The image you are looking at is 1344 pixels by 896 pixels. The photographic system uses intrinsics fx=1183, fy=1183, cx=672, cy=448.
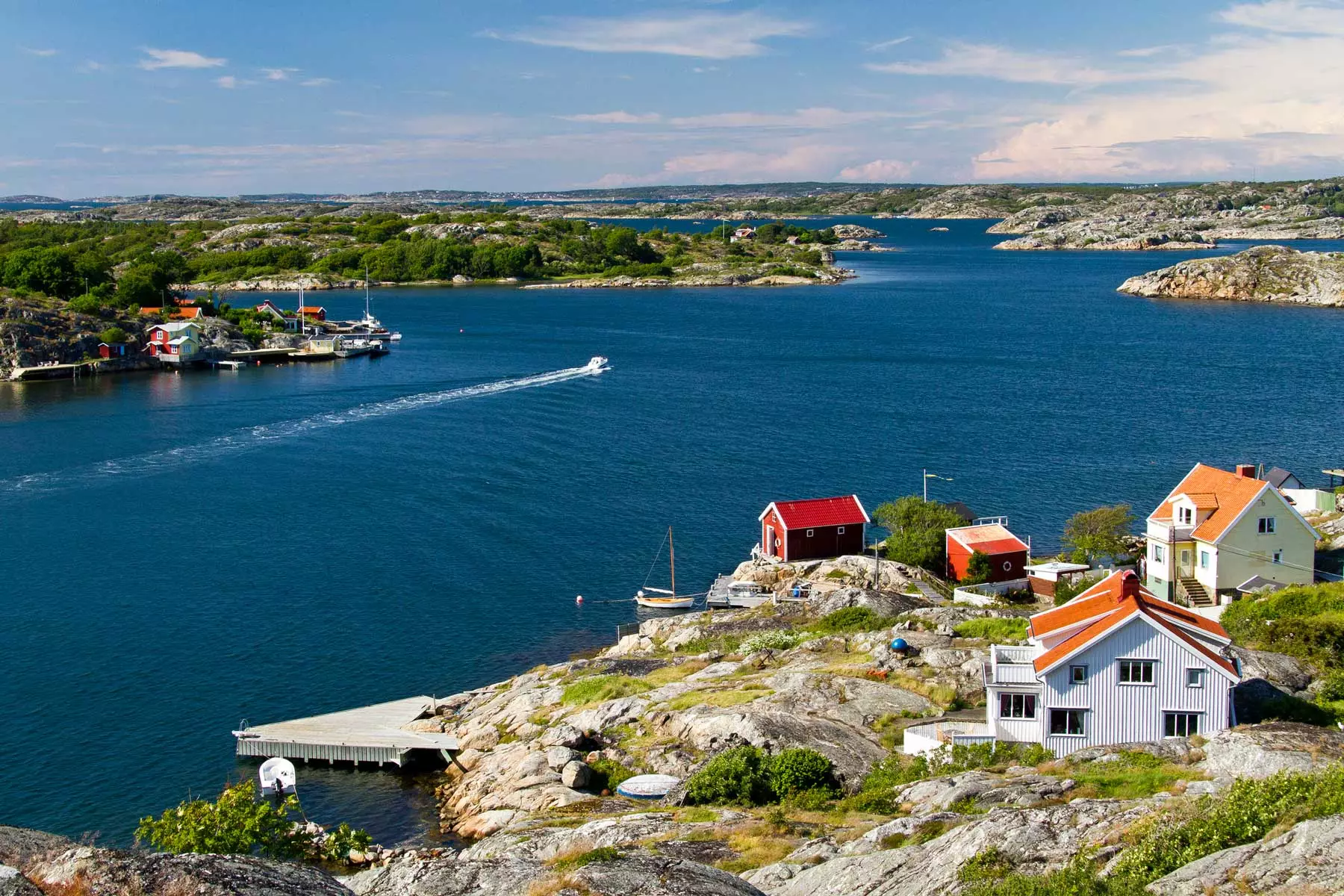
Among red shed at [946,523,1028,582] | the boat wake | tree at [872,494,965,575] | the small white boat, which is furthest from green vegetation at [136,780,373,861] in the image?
the boat wake

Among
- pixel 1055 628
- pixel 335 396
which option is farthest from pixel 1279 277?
pixel 1055 628

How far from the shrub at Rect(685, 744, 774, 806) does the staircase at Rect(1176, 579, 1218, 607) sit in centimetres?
1912

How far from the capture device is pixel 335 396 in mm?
80000

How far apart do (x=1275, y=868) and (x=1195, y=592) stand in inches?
992

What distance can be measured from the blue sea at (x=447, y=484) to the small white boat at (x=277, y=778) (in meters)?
0.74

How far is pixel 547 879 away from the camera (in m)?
13.9

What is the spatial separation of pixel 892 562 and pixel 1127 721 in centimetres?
1931

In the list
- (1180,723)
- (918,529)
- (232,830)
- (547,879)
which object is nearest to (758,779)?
(547,879)

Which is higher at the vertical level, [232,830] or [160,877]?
[160,877]

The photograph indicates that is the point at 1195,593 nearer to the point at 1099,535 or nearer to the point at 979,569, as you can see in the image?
the point at 1099,535

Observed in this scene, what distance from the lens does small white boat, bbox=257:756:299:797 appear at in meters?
27.8

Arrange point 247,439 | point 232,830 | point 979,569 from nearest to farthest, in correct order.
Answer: point 232,830
point 979,569
point 247,439

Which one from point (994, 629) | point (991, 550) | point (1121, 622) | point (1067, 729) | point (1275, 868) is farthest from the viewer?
point (991, 550)

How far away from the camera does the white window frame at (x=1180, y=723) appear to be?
21.6 meters
